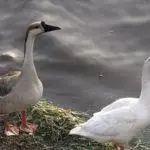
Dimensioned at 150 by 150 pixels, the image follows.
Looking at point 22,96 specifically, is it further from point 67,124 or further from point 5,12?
point 5,12

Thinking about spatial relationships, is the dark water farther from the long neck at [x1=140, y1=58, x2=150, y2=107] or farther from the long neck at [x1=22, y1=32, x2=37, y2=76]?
the long neck at [x1=140, y1=58, x2=150, y2=107]

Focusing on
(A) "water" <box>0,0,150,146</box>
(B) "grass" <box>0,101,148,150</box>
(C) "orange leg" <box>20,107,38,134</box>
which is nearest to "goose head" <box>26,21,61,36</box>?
(C) "orange leg" <box>20,107,38,134</box>

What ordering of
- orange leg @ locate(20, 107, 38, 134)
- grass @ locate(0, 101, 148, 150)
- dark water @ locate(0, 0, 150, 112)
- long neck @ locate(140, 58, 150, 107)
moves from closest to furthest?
1. long neck @ locate(140, 58, 150, 107)
2. grass @ locate(0, 101, 148, 150)
3. orange leg @ locate(20, 107, 38, 134)
4. dark water @ locate(0, 0, 150, 112)

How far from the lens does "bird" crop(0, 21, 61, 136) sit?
7.69m

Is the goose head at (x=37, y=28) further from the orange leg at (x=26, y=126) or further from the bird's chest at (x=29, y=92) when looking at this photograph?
the orange leg at (x=26, y=126)

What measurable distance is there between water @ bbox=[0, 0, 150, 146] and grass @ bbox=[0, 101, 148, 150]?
0.83 metres

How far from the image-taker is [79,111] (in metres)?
8.87

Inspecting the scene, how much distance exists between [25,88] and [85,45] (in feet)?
10.7

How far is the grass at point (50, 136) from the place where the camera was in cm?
757

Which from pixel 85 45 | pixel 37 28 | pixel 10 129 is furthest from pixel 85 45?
pixel 10 129

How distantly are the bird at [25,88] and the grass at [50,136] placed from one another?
13cm

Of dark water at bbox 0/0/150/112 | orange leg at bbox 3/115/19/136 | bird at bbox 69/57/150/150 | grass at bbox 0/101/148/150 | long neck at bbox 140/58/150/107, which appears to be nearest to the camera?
bird at bbox 69/57/150/150

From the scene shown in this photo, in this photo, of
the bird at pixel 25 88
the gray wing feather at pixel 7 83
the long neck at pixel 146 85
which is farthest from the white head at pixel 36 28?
the long neck at pixel 146 85

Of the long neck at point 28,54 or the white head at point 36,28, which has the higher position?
the white head at point 36,28
